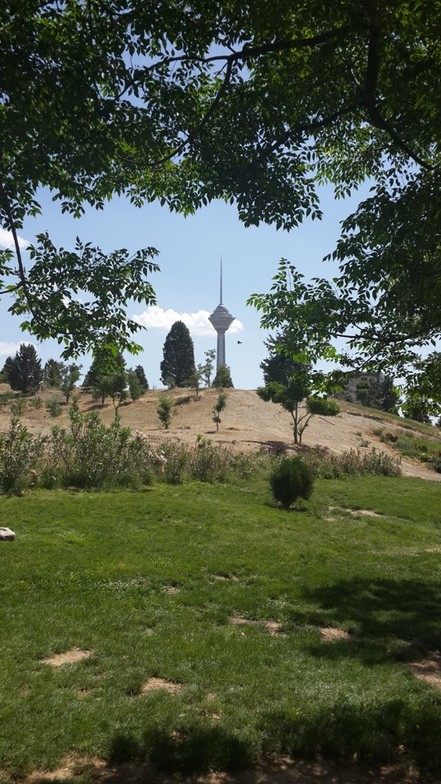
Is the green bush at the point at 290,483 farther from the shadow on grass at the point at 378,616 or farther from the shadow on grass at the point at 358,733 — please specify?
the shadow on grass at the point at 358,733

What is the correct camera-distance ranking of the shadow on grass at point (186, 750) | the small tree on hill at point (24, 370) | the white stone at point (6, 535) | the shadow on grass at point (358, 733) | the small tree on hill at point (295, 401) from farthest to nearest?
the small tree on hill at point (24, 370) → the small tree on hill at point (295, 401) → the white stone at point (6, 535) → the shadow on grass at point (358, 733) → the shadow on grass at point (186, 750)

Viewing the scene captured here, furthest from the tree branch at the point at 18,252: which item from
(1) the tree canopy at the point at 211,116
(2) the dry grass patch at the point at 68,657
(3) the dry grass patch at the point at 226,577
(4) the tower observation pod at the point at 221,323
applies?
(4) the tower observation pod at the point at 221,323

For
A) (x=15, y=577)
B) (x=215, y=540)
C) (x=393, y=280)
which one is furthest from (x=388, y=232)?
(x=215, y=540)

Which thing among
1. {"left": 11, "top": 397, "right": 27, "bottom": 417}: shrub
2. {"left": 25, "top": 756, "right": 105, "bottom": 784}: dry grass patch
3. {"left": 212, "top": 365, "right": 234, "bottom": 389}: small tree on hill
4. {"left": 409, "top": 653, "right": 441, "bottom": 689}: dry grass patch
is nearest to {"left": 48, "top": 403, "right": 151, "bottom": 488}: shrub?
{"left": 409, "top": 653, "right": 441, "bottom": 689}: dry grass patch

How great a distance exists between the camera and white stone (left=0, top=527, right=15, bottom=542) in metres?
10.5

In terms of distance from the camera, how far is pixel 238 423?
143 feet

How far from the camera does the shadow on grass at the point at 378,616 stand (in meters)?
7.07

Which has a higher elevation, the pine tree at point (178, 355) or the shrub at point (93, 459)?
the pine tree at point (178, 355)

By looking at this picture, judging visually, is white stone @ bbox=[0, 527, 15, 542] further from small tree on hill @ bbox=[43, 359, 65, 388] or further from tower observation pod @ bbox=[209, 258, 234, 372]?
tower observation pod @ bbox=[209, 258, 234, 372]

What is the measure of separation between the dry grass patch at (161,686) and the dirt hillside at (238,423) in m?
25.0

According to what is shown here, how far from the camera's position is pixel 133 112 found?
228 inches

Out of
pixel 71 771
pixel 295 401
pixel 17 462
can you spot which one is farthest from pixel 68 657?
pixel 295 401

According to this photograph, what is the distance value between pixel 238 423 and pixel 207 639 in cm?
3670

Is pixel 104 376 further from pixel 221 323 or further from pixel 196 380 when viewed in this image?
pixel 221 323
